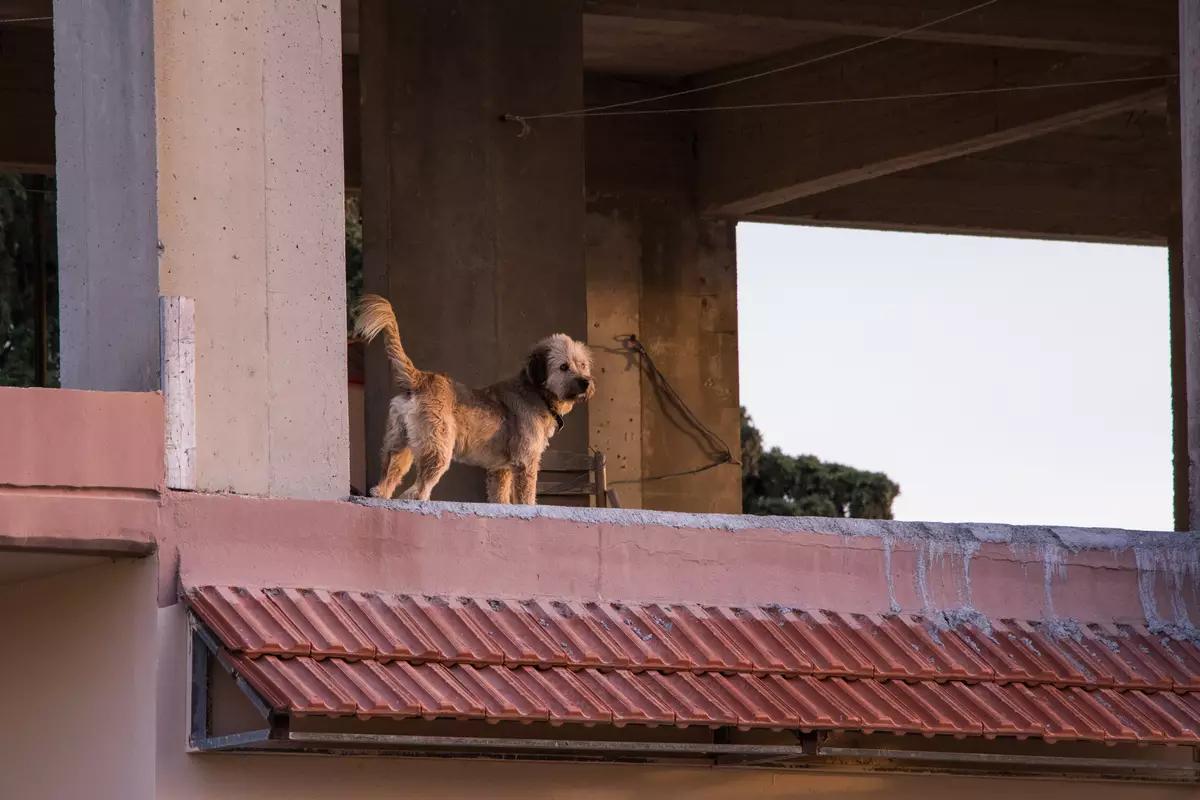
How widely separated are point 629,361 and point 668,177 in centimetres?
215

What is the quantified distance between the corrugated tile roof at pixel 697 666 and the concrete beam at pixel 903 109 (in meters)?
9.80

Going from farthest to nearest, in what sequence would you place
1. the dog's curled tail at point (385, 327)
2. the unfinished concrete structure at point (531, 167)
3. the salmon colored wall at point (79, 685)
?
the dog's curled tail at point (385, 327), the unfinished concrete structure at point (531, 167), the salmon colored wall at point (79, 685)

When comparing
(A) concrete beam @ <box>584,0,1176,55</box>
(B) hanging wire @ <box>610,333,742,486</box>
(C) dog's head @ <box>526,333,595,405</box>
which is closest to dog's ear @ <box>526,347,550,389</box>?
(C) dog's head @ <box>526,333,595,405</box>

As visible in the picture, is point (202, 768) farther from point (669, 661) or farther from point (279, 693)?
point (669, 661)

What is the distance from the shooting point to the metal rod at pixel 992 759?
1124 cm

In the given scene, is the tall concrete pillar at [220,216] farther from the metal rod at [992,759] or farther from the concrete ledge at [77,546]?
the metal rod at [992,759]

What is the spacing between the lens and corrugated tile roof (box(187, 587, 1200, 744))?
392 inches

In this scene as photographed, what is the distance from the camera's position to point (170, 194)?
10.5 metres

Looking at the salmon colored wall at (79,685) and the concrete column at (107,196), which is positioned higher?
the concrete column at (107,196)

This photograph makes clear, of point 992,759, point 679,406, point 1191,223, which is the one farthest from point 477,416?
point 679,406

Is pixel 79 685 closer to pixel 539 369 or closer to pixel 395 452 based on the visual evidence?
pixel 395 452

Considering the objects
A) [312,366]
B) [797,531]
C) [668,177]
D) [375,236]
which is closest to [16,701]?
[312,366]

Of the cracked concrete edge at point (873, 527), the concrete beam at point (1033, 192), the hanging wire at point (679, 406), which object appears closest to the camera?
the cracked concrete edge at point (873, 527)

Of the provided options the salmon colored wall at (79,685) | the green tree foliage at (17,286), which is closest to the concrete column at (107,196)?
the salmon colored wall at (79,685)
